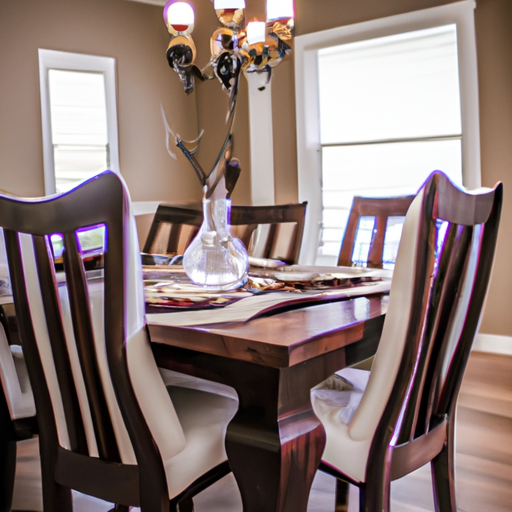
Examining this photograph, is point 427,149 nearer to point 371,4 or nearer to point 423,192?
point 371,4

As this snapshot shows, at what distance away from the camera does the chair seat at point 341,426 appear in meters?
0.97

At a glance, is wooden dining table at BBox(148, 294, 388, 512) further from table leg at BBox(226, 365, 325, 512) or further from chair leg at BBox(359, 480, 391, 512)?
chair leg at BBox(359, 480, 391, 512)

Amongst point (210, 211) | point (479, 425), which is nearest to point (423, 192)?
point (210, 211)

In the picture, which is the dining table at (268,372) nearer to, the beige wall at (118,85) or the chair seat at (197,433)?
the chair seat at (197,433)

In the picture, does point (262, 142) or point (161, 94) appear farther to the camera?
point (161, 94)

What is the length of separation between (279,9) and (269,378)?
175 cm

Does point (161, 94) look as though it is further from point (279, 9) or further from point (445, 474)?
point (445, 474)

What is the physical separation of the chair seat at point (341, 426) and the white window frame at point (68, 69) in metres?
3.45

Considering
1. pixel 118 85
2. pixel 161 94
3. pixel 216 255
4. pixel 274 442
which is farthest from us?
pixel 161 94

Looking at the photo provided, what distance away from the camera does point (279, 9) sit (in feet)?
6.86

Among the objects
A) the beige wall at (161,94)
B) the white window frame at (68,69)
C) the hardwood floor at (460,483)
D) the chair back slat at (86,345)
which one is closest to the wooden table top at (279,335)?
the chair back slat at (86,345)

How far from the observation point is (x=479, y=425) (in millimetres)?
2146

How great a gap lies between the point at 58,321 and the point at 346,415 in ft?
1.95

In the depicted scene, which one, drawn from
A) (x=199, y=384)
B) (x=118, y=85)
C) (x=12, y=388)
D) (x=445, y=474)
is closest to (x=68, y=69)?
(x=118, y=85)
